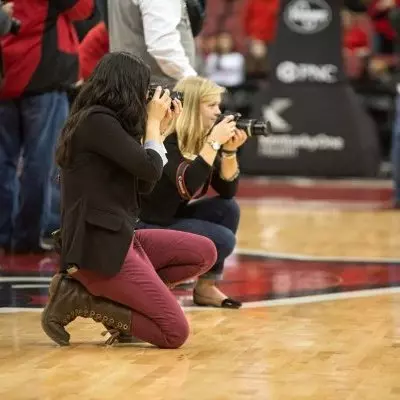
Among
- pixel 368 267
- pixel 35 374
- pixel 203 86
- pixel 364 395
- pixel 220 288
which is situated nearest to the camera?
pixel 364 395

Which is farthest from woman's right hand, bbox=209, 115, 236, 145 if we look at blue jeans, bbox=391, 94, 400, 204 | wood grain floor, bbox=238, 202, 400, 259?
blue jeans, bbox=391, 94, 400, 204

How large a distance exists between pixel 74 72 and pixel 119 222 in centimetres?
260

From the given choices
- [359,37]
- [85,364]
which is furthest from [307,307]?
[359,37]

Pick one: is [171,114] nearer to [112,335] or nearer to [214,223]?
[112,335]

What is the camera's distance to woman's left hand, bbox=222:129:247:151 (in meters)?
5.36

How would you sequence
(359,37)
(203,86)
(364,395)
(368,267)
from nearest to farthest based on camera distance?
(364,395)
(203,86)
(368,267)
(359,37)

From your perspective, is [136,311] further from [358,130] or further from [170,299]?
[358,130]

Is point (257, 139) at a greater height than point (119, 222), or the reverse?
point (119, 222)

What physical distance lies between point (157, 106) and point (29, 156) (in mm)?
2444

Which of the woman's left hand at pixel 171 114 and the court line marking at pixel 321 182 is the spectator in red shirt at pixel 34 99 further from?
the court line marking at pixel 321 182

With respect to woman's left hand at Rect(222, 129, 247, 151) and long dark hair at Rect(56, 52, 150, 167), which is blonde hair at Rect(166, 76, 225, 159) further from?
long dark hair at Rect(56, 52, 150, 167)

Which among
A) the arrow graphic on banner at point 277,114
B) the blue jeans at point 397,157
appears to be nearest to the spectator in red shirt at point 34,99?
the blue jeans at point 397,157

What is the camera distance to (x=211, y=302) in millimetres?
5457

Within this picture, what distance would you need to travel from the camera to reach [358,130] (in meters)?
11.7
